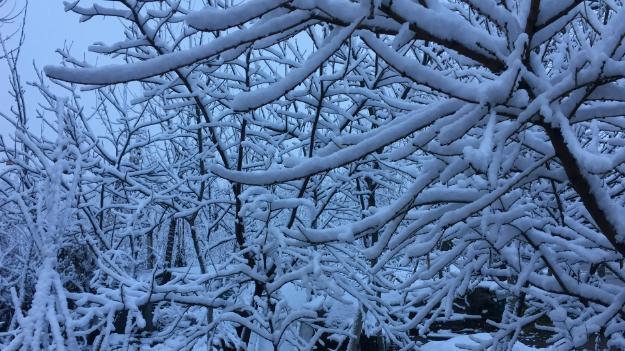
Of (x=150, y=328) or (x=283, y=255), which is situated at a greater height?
(x=283, y=255)

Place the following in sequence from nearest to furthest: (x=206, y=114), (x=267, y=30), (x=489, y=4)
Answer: (x=267, y=30) < (x=489, y=4) < (x=206, y=114)

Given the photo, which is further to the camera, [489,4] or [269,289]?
[269,289]

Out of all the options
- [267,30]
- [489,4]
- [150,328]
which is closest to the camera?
[267,30]

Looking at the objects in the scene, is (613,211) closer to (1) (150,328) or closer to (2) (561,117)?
(2) (561,117)

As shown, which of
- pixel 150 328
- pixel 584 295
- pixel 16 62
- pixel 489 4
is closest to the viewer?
pixel 489 4

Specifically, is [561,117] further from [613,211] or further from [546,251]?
[546,251]

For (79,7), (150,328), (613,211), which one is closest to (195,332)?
(79,7)

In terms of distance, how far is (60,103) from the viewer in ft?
11.1

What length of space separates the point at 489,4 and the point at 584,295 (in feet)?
4.48

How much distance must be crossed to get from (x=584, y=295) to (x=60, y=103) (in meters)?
3.31

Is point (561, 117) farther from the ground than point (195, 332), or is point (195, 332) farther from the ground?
point (561, 117)

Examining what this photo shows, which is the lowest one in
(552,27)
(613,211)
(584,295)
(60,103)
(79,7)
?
(584,295)

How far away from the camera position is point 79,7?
333cm

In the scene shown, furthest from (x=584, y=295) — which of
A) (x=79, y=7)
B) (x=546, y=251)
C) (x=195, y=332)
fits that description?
(x=79, y=7)
